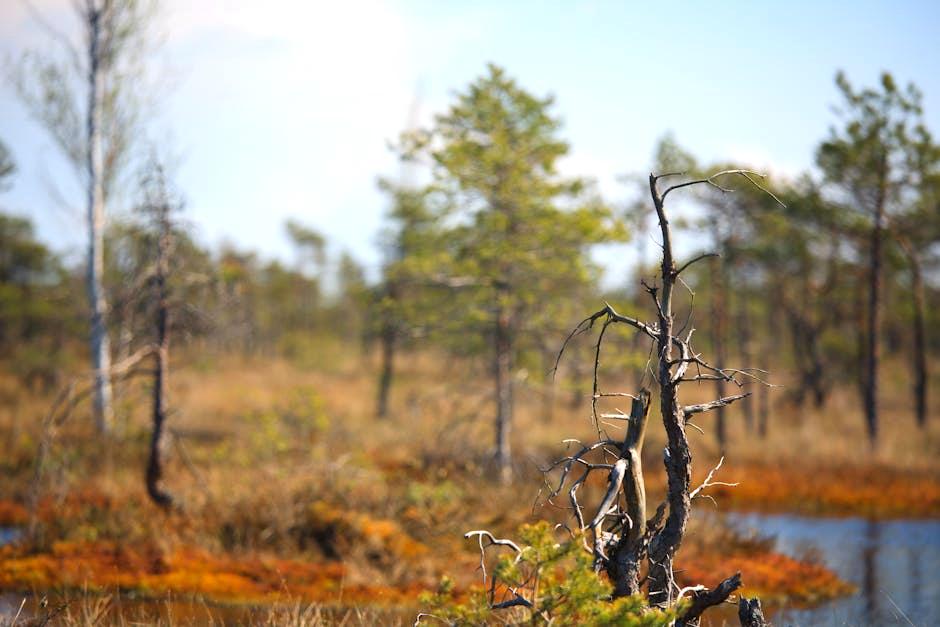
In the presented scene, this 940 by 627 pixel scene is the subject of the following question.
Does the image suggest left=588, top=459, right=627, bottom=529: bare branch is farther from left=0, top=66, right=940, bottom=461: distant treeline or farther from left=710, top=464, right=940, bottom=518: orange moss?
left=710, top=464, right=940, bottom=518: orange moss

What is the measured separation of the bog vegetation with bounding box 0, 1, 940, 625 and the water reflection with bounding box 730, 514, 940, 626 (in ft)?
2.40

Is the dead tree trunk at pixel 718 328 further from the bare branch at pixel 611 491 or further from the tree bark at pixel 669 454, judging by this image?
the bare branch at pixel 611 491

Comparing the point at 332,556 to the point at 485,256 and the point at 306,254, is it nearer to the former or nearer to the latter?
the point at 485,256

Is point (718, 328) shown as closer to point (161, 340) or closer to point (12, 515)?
point (161, 340)

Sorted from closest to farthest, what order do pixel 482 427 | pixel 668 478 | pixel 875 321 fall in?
pixel 668 478
pixel 482 427
pixel 875 321

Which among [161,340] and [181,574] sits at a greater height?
[161,340]

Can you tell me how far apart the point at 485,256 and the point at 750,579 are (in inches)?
278

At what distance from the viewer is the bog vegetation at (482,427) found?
5652mm

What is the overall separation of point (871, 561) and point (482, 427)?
8.11 m

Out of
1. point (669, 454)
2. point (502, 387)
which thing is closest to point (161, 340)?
point (502, 387)

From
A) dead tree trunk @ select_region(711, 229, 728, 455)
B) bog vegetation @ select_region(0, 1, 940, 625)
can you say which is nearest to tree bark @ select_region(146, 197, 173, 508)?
bog vegetation @ select_region(0, 1, 940, 625)

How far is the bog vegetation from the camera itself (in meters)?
5.65

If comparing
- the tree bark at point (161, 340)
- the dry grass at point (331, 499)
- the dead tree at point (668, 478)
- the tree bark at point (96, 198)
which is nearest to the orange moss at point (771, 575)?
the dry grass at point (331, 499)

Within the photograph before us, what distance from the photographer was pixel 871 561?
14.0 meters
